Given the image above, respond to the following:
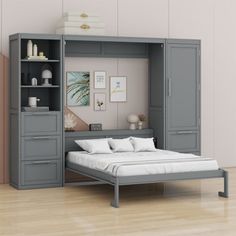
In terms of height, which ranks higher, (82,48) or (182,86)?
(82,48)

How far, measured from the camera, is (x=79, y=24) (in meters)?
8.19

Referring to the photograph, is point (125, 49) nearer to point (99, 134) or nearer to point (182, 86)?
point (182, 86)

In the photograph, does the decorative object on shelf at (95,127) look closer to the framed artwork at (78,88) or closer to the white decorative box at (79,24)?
the framed artwork at (78,88)

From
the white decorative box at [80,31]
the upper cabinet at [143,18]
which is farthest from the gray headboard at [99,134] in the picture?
the upper cabinet at [143,18]

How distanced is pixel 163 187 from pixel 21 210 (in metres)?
2.20

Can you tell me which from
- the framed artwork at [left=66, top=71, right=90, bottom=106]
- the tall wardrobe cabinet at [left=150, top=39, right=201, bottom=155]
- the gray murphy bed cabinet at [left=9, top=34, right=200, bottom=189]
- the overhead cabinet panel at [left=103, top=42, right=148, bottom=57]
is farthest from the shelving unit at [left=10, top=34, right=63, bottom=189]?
the tall wardrobe cabinet at [left=150, top=39, right=201, bottom=155]

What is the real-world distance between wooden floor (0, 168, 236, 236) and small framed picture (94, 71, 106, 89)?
1.47 meters

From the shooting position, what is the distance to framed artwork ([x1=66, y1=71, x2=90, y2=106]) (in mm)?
8586

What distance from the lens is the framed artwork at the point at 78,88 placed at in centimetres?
859

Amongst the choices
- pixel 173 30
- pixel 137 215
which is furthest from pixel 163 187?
pixel 173 30

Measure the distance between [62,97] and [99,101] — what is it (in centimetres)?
92

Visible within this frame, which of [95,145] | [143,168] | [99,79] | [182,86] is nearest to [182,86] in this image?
[182,86]

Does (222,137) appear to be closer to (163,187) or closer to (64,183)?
(163,187)

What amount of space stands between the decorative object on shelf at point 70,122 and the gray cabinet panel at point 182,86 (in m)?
1.30
